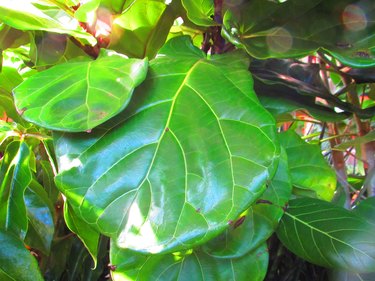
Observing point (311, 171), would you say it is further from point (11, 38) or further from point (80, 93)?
point (11, 38)

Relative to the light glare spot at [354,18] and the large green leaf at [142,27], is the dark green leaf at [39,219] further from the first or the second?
the light glare spot at [354,18]

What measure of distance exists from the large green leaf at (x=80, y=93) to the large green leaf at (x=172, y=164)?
0.03m

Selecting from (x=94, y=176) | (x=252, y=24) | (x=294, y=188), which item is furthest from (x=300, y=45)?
(x=94, y=176)

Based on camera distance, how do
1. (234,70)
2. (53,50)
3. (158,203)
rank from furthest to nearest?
(53,50) → (234,70) → (158,203)

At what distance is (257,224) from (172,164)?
0.60 ft

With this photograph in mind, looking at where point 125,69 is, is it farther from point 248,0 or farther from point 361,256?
point 361,256

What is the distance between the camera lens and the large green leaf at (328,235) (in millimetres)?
581

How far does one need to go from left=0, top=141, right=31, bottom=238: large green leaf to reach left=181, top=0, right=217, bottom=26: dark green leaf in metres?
0.31

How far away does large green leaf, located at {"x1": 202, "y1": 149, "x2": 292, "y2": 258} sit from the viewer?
22.4 inches

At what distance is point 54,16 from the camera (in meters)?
0.66

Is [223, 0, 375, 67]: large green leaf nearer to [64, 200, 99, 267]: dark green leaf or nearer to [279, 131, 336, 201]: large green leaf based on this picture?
[279, 131, 336, 201]: large green leaf

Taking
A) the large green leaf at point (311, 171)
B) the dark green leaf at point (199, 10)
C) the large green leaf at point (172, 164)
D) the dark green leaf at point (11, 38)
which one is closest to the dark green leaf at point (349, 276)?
the large green leaf at point (311, 171)

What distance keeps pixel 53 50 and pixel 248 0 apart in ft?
1.04

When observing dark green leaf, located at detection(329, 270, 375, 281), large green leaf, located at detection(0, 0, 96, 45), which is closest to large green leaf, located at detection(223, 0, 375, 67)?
large green leaf, located at detection(0, 0, 96, 45)
